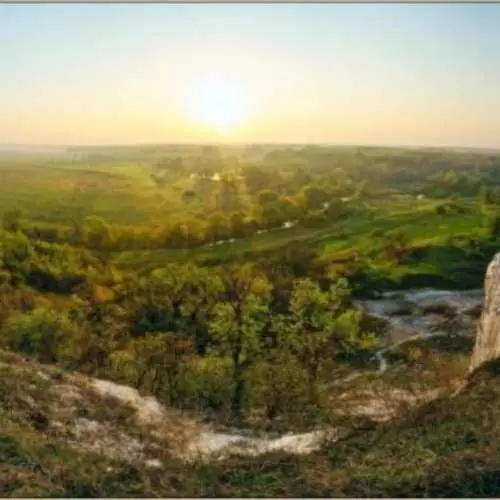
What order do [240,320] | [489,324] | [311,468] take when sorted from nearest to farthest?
1. [311,468]
2. [240,320]
3. [489,324]

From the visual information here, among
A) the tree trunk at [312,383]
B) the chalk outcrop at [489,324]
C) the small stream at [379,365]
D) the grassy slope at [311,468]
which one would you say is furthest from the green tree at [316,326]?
the chalk outcrop at [489,324]

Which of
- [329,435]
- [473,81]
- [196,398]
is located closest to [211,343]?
[196,398]

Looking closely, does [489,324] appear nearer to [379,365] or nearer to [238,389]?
[379,365]

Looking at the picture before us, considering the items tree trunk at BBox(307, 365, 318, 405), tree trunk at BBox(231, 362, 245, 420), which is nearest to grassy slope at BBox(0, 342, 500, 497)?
tree trunk at BBox(307, 365, 318, 405)

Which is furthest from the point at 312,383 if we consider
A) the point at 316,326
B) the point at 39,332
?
the point at 39,332

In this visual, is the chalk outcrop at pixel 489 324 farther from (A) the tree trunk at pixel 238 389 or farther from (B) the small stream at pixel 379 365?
(A) the tree trunk at pixel 238 389

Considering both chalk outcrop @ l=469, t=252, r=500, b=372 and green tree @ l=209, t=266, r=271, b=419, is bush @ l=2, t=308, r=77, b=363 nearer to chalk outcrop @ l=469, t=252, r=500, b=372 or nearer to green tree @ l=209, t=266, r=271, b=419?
green tree @ l=209, t=266, r=271, b=419
